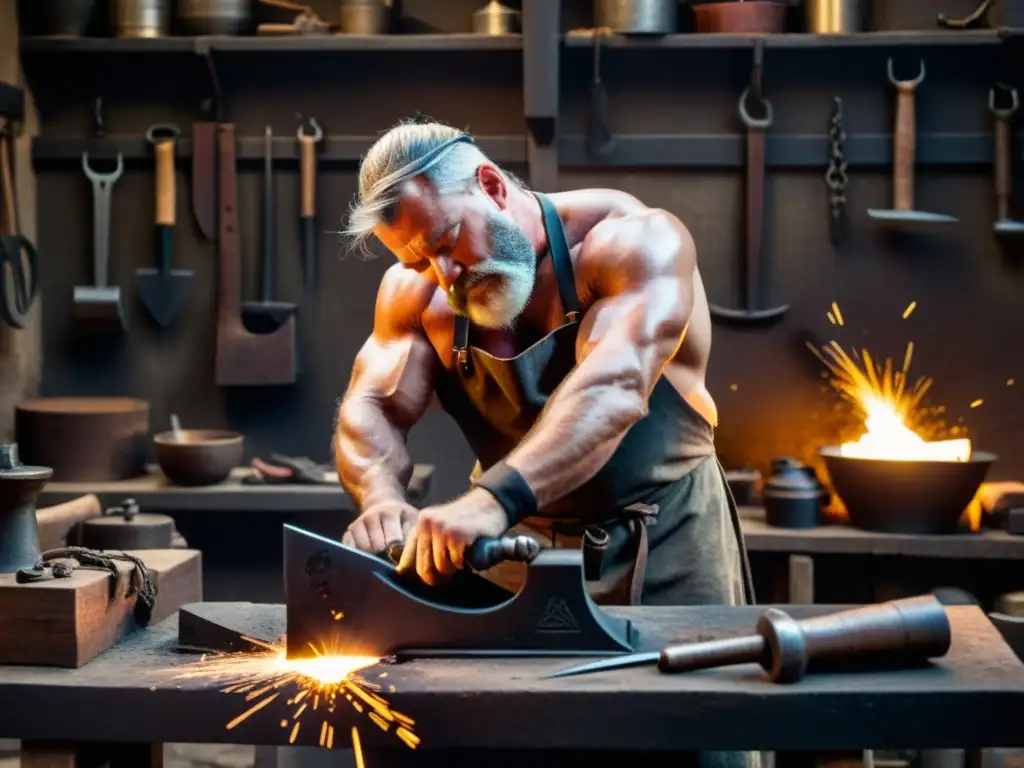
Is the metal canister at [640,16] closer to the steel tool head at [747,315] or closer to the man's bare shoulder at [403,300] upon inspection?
the steel tool head at [747,315]

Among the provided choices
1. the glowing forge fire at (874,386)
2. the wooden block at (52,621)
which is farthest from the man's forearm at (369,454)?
the glowing forge fire at (874,386)

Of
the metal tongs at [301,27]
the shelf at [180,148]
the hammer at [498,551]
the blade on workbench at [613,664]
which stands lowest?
the blade on workbench at [613,664]

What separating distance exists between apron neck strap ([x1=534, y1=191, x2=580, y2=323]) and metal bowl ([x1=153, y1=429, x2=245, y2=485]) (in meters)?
2.16

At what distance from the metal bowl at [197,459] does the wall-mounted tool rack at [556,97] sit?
3.88 ft

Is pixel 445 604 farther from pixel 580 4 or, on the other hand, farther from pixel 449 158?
pixel 580 4

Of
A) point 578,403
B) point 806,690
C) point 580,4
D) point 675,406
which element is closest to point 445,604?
point 578,403

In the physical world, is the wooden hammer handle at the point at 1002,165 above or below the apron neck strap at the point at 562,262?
above

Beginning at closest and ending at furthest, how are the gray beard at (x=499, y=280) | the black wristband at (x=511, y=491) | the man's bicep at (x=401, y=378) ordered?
the black wristband at (x=511, y=491)
the gray beard at (x=499, y=280)
the man's bicep at (x=401, y=378)

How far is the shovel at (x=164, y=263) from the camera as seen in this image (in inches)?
213

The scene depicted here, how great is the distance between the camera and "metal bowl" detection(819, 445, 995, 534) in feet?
15.4

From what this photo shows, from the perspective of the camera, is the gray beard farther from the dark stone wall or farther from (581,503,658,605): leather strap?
the dark stone wall

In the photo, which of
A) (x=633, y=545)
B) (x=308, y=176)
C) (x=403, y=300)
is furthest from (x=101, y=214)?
(x=633, y=545)

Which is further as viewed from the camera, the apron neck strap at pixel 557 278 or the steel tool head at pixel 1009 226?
the steel tool head at pixel 1009 226

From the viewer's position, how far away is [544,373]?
10.8 feet
